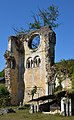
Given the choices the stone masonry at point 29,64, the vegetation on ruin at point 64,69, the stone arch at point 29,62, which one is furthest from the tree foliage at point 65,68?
the stone arch at point 29,62

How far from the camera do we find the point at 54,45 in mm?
37344

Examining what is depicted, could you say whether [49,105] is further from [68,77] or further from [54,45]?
[54,45]

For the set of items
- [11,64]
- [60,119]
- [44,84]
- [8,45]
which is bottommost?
[60,119]

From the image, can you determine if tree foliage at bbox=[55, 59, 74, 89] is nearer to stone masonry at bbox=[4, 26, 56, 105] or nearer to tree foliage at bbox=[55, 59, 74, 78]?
tree foliage at bbox=[55, 59, 74, 78]

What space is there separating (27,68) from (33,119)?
18903 mm

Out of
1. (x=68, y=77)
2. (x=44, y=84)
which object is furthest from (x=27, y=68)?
(x=68, y=77)

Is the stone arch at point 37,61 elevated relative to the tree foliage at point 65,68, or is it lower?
elevated

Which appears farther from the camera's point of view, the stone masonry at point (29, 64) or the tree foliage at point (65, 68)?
the stone masonry at point (29, 64)

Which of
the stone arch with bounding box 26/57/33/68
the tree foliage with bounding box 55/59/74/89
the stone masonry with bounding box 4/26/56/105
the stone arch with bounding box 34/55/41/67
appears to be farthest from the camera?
the stone arch with bounding box 26/57/33/68

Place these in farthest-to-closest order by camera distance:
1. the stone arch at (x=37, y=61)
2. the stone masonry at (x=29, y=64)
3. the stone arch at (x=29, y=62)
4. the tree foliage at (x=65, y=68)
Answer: the stone arch at (x=29, y=62) < the stone arch at (x=37, y=61) < the stone masonry at (x=29, y=64) < the tree foliage at (x=65, y=68)

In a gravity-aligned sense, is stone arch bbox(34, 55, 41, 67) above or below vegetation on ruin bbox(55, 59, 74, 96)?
above

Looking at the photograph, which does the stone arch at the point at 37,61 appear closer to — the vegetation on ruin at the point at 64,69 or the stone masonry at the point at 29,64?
the stone masonry at the point at 29,64

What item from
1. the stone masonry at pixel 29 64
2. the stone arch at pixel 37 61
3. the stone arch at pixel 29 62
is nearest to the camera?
the stone masonry at pixel 29 64

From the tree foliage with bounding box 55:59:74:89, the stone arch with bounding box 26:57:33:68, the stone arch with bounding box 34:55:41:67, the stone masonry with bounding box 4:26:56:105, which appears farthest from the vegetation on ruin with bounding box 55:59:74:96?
the stone arch with bounding box 26:57:33:68
